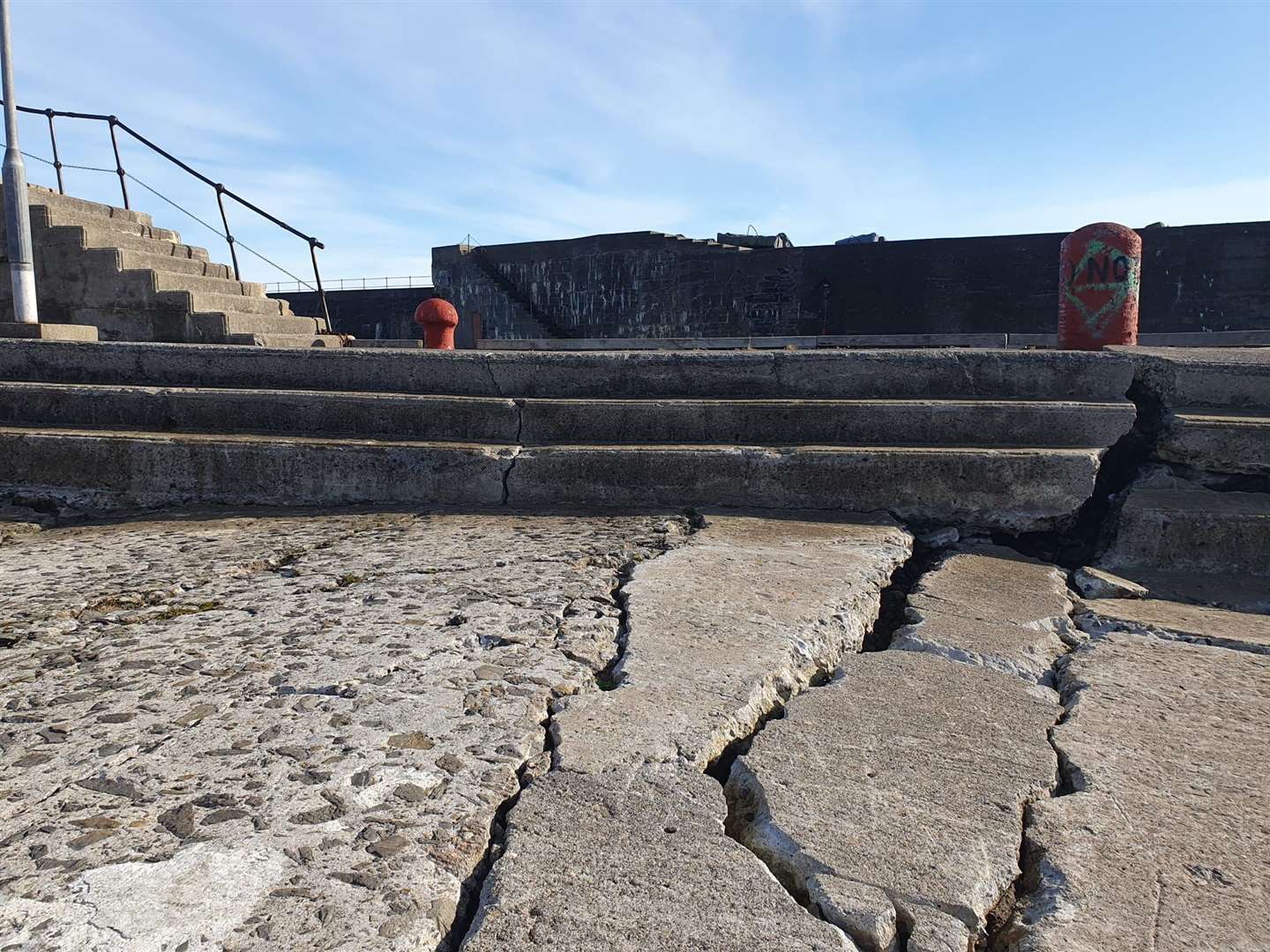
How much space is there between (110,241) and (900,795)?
7.85 metres

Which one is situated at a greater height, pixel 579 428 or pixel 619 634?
pixel 579 428

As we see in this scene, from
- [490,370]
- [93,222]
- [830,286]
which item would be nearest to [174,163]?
[93,222]

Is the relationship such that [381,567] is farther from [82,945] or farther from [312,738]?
[82,945]

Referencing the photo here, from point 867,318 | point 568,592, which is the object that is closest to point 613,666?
point 568,592

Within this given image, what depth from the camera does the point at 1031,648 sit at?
95.1 inches

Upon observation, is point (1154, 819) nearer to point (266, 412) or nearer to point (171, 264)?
point (266, 412)

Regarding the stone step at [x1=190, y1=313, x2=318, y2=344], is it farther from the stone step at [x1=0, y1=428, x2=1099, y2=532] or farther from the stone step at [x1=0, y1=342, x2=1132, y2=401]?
the stone step at [x1=0, y1=428, x2=1099, y2=532]

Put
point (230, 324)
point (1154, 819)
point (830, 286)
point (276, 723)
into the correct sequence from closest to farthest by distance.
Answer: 1. point (1154, 819)
2. point (276, 723)
3. point (230, 324)
4. point (830, 286)

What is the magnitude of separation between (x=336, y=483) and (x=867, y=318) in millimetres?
15865

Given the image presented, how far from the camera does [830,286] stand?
60.5 ft

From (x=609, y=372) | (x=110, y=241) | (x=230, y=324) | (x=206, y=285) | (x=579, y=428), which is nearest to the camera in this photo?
(x=579, y=428)

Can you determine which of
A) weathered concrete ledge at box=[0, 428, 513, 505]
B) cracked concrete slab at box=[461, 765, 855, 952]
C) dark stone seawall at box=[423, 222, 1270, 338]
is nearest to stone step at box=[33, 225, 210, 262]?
weathered concrete ledge at box=[0, 428, 513, 505]

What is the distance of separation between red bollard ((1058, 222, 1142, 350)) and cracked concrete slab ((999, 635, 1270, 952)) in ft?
14.8

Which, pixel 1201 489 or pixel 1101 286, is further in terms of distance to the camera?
pixel 1101 286
